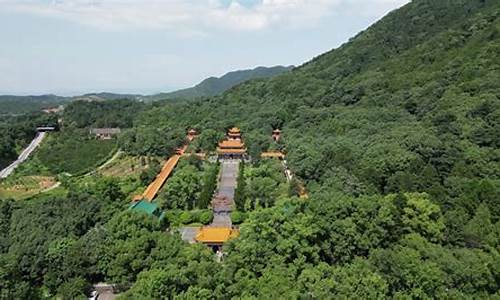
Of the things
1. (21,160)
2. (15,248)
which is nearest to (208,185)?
(15,248)

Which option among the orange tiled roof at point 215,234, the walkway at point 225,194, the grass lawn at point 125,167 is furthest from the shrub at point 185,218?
the grass lawn at point 125,167

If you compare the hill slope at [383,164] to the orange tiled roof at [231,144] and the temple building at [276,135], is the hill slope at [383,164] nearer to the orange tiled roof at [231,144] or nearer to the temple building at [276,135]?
the temple building at [276,135]

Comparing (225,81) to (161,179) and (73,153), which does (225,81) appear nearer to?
(73,153)

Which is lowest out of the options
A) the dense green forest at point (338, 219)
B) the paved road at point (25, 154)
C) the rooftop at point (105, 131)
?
the paved road at point (25, 154)

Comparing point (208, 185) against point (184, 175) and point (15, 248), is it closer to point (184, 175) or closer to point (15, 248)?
point (184, 175)

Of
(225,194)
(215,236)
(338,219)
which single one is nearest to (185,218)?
(215,236)

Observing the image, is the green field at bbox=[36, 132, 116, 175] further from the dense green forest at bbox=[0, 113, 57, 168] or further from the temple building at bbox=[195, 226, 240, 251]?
the temple building at bbox=[195, 226, 240, 251]
